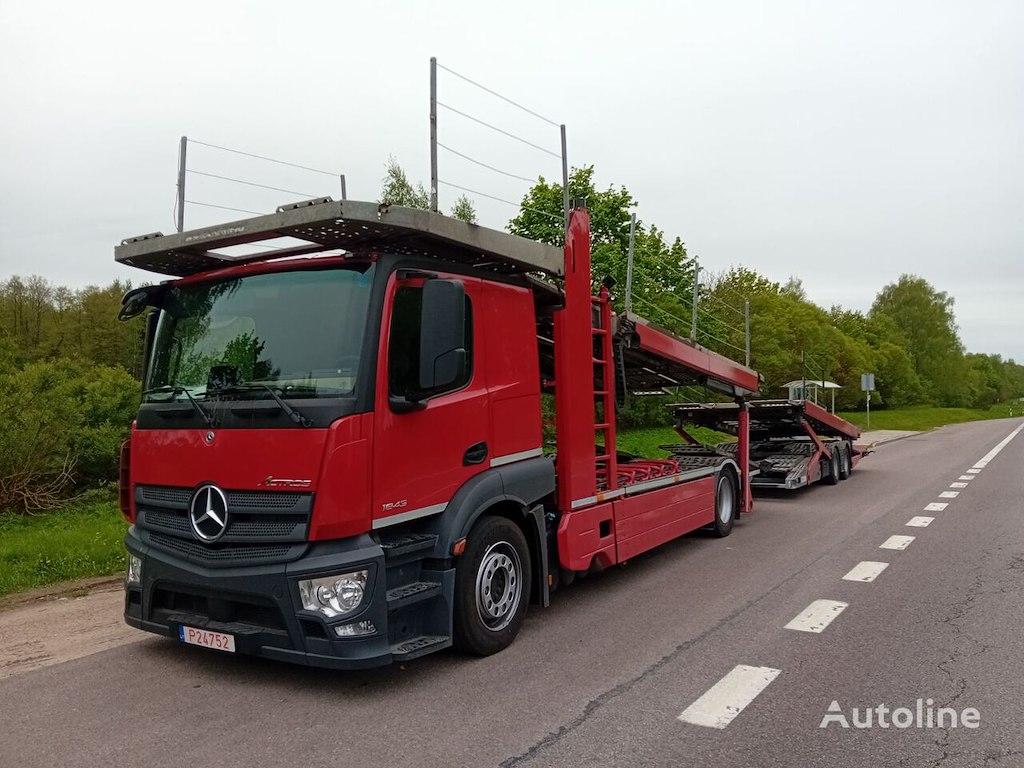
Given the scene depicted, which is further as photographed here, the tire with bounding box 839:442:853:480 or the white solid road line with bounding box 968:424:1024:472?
the white solid road line with bounding box 968:424:1024:472

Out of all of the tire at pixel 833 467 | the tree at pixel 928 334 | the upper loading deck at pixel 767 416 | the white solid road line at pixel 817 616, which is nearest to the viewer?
the white solid road line at pixel 817 616

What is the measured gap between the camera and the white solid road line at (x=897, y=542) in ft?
27.1

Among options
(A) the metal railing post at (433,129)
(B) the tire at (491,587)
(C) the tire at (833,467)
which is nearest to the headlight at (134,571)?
(B) the tire at (491,587)

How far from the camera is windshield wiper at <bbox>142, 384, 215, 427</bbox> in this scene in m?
4.43

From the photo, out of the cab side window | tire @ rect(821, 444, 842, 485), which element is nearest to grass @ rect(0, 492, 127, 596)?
the cab side window

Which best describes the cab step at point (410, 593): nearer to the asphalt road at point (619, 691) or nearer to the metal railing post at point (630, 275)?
the asphalt road at point (619, 691)

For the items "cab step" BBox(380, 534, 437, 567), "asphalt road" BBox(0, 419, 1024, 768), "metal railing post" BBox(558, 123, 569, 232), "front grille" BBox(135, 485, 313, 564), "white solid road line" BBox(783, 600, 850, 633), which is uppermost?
"metal railing post" BBox(558, 123, 569, 232)

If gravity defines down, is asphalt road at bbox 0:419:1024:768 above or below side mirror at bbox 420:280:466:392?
below

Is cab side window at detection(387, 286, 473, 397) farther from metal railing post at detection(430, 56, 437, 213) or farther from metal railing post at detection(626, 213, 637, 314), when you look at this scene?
metal railing post at detection(626, 213, 637, 314)

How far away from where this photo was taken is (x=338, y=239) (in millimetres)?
4562

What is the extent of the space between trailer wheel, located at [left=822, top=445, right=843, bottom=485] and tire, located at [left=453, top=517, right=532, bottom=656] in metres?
10.2

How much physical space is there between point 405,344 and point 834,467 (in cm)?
1174

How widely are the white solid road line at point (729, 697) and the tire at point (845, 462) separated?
36.0 feet

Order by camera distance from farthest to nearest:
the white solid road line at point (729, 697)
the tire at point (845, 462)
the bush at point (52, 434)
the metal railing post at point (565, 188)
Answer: the tire at point (845, 462)
the bush at point (52, 434)
the metal railing post at point (565, 188)
the white solid road line at point (729, 697)
